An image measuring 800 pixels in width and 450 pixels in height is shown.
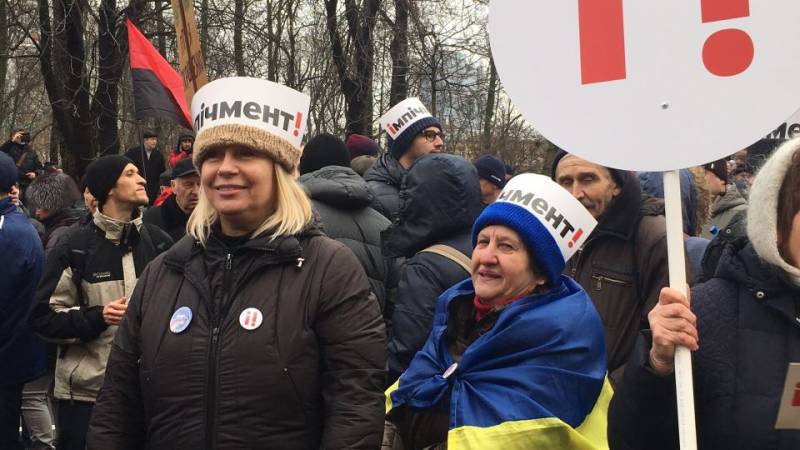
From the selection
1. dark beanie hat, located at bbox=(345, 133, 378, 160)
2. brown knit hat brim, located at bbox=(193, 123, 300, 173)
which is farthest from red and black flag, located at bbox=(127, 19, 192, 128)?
brown knit hat brim, located at bbox=(193, 123, 300, 173)

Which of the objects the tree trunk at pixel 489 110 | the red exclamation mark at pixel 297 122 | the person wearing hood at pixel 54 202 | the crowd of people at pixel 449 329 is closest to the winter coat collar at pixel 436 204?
the crowd of people at pixel 449 329

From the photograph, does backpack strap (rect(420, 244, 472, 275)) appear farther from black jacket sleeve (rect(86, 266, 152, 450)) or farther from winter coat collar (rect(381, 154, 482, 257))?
black jacket sleeve (rect(86, 266, 152, 450))

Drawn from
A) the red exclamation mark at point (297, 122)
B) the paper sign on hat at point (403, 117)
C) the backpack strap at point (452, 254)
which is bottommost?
the backpack strap at point (452, 254)

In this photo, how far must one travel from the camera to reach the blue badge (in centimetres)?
284

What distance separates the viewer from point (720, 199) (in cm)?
655

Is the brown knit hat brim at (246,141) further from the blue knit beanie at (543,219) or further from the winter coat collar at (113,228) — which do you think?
the winter coat collar at (113,228)

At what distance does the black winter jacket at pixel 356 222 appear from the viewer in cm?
456

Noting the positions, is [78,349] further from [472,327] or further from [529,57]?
[529,57]

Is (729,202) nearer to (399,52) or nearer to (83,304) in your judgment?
(83,304)

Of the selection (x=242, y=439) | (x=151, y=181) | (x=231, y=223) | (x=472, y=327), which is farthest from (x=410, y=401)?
(x=151, y=181)

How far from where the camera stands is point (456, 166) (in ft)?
13.5

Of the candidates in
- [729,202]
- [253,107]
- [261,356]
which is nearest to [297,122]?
[253,107]

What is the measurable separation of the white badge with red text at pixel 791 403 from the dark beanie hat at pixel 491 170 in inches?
188

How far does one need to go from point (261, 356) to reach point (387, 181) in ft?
11.2
